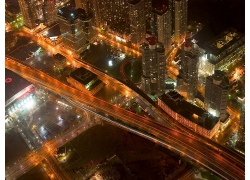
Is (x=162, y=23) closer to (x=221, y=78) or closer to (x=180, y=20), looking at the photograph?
(x=180, y=20)

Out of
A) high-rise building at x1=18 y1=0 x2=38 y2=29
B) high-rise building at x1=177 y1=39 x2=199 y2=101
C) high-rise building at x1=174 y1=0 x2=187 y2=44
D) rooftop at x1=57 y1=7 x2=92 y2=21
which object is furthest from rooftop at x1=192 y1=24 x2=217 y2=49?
high-rise building at x1=18 y1=0 x2=38 y2=29

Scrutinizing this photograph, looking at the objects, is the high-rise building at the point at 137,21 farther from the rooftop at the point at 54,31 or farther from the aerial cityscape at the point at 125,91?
the rooftop at the point at 54,31

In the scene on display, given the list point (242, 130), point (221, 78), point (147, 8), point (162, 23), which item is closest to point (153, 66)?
point (162, 23)

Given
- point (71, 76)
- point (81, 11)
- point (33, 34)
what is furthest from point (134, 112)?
point (33, 34)

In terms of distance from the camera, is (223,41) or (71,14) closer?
(223,41)

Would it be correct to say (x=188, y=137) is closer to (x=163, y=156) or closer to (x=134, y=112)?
(x=163, y=156)

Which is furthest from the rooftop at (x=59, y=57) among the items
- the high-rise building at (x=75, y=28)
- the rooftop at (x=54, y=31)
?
the rooftop at (x=54, y=31)
